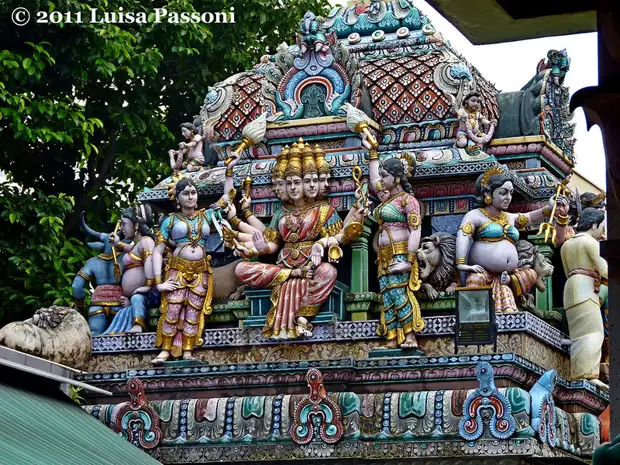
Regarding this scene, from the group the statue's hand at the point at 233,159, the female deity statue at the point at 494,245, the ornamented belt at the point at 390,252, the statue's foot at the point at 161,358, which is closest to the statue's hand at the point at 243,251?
the statue's hand at the point at 233,159

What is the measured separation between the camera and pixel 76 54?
800 inches

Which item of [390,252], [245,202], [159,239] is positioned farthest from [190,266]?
[390,252]

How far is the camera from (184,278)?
1479 cm

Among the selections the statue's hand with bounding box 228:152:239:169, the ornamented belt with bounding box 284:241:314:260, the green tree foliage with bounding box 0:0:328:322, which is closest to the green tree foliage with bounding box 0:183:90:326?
the green tree foliage with bounding box 0:0:328:322

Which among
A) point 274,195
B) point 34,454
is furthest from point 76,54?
point 34,454

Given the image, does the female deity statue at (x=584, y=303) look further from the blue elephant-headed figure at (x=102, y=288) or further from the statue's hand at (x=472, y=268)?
the blue elephant-headed figure at (x=102, y=288)

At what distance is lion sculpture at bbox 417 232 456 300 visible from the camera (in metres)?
14.1

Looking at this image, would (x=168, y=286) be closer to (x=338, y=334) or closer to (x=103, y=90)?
(x=338, y=334)

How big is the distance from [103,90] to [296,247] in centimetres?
822

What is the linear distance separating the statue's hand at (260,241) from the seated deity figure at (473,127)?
2.17m

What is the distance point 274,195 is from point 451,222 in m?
1.84

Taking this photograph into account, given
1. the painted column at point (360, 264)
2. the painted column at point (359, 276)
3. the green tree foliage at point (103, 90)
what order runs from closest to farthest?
the painted column at point (359, 276) < the painted column at point (360, 264) < the green tree foliage at point (103, 90)

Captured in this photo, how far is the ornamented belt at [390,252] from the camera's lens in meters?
14.0

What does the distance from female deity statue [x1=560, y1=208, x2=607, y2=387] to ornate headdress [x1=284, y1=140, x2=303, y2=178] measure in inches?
107
